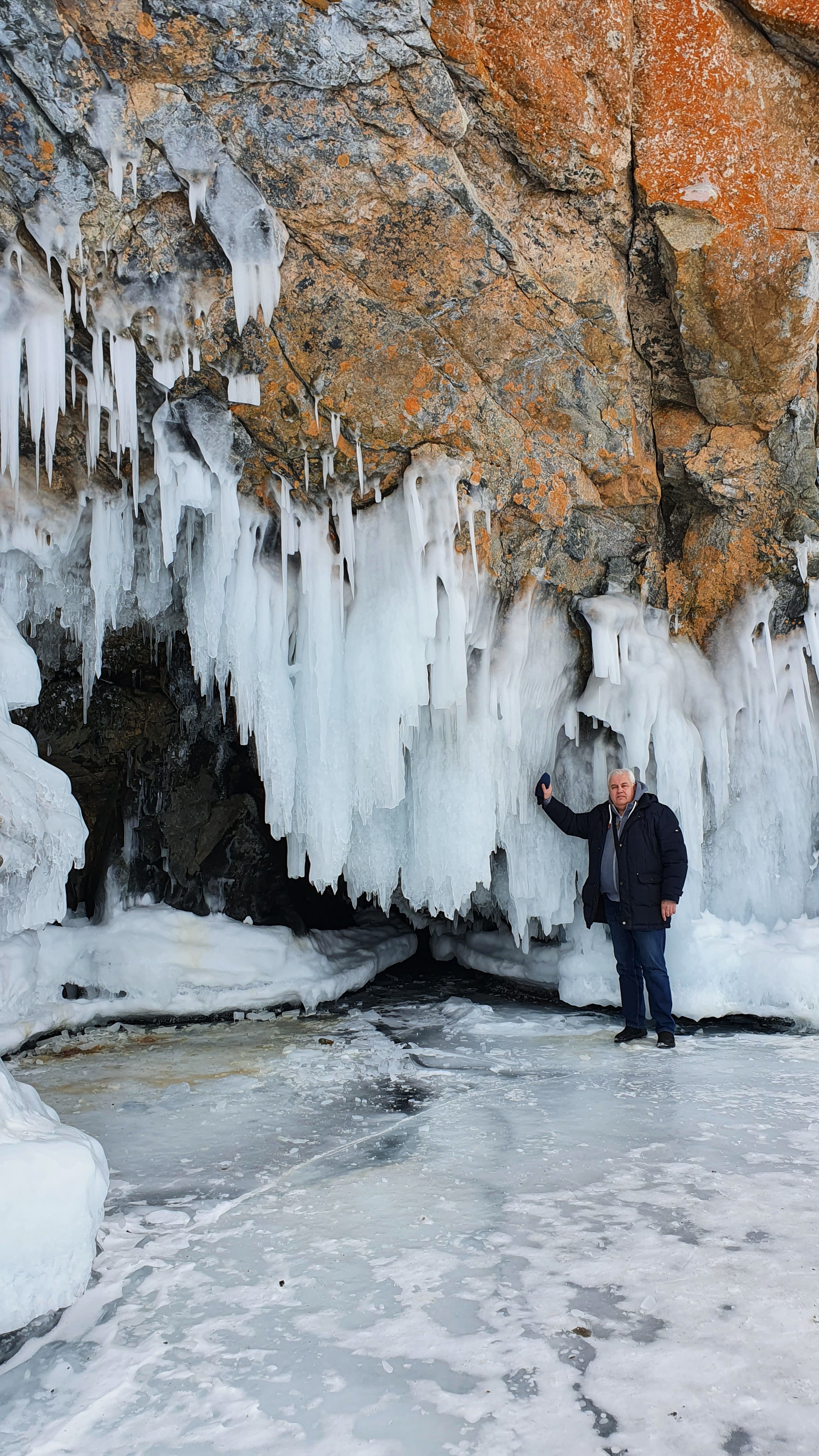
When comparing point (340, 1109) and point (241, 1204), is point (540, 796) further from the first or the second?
point (241, 1204)

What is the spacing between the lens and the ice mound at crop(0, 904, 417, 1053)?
629 cm

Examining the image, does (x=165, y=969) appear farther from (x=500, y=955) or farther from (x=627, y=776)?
(x=627, y=776)

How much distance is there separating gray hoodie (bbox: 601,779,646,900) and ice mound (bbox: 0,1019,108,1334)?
3.72 metres

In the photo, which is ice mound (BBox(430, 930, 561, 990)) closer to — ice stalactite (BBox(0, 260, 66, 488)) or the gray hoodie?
the gray hoodie

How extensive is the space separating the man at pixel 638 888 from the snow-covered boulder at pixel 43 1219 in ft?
11.5

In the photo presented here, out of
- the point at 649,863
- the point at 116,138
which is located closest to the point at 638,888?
the point at 649,863

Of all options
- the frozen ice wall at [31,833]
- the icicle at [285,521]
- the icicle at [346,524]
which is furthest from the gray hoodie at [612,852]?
the frozen ice wall at [31,833]

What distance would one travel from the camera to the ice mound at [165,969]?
629cm

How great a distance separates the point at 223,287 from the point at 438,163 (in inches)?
46.4

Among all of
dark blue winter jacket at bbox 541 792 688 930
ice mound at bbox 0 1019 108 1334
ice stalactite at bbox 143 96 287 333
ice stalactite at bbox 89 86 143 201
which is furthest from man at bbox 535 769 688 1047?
ice stalactite at bbox 89 86 143 201

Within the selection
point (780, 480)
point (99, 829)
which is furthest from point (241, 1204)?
point (99, 829)

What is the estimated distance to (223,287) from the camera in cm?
460

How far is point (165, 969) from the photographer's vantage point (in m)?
6.70

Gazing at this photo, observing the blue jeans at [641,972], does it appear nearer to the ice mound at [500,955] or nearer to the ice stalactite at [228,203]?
the ice mound at [500,955]
